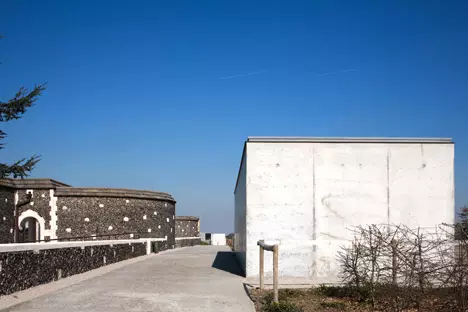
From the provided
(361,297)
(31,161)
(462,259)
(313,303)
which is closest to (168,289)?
(313,303)

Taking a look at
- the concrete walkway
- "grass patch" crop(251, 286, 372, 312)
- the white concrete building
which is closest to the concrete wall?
the white concrete building

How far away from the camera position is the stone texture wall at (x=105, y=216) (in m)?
30.0

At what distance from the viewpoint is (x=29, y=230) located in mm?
31938

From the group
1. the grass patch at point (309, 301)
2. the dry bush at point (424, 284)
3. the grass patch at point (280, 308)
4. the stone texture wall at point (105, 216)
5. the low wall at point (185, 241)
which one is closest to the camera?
the dry bush at point (424, 284)

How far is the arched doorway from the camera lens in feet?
98.9

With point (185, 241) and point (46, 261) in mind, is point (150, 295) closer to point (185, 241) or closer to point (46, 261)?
point (46, 261)

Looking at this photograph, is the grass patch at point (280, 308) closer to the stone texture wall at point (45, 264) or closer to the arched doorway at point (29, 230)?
the stone texture wall at point (45, 264)

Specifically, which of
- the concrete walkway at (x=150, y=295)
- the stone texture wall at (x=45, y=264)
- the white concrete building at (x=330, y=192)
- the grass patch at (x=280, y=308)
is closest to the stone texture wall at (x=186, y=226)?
the stone texture wall at (x=45, y=264)

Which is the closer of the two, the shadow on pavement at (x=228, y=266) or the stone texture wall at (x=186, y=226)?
the shadow on pavement at (x=228, y=266)

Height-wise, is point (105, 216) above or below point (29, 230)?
above

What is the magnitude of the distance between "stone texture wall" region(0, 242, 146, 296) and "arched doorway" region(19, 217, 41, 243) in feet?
40.8

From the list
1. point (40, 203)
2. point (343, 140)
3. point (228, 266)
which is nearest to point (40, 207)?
point (40, 203)

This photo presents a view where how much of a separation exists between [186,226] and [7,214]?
30.3m

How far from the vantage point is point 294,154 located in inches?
567
